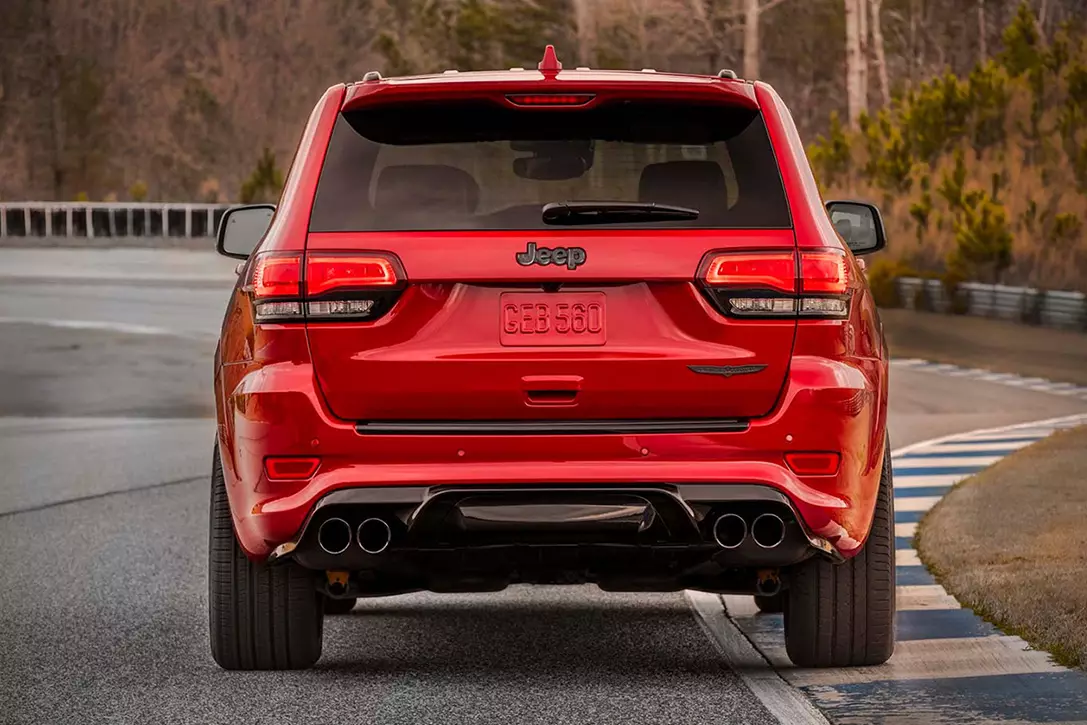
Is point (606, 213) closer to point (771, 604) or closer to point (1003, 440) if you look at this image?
point (771, 604)

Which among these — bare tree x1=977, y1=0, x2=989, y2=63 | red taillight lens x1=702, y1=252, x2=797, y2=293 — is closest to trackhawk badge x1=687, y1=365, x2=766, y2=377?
red taillight lens x1=702, y1=252, x2=797, y2=293

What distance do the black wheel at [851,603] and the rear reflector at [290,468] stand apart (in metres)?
1.58

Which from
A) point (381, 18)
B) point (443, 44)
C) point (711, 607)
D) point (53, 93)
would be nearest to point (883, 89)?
point (443, 44)

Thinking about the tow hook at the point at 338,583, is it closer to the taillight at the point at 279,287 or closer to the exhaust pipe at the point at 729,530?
the taillight at the point at 279,287

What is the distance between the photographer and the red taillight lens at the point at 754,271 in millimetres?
5977

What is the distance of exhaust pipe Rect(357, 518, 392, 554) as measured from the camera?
604 cm

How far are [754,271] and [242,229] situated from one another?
80.2 inches

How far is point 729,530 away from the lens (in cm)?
605

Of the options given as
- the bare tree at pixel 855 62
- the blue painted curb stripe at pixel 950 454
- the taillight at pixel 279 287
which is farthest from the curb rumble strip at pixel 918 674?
the bare tree at pixel 855 62

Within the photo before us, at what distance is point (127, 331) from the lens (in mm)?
33281

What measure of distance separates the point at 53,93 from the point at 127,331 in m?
77.2

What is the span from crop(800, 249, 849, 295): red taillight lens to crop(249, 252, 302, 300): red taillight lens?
55.7 inches

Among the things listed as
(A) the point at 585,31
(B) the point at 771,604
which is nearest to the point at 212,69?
(A) the point at 585,31

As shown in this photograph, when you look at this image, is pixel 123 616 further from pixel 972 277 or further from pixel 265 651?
pixel 972 277
